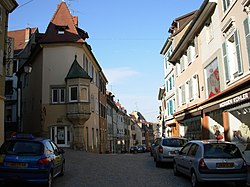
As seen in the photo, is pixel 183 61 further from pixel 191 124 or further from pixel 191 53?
pixel 191 124

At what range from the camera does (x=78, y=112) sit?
28.3m

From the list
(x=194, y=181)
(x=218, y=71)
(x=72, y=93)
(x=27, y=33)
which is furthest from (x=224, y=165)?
(x=27, y=33)

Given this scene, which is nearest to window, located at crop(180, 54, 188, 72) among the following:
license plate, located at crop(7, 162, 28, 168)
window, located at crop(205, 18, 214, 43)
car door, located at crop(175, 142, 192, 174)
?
window, located at crop(205, 18, 214, 43)

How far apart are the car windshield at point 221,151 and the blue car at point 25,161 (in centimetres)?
491

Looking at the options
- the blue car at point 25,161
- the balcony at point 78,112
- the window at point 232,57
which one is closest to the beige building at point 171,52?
the balcony at point 78,112

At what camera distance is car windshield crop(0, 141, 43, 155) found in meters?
9.53

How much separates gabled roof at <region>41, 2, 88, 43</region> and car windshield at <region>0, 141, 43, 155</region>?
21032 millimetres

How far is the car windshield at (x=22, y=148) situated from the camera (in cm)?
953

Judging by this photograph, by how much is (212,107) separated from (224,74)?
8.00ft

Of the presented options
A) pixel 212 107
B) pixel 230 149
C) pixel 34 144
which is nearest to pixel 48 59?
pixel 212 107

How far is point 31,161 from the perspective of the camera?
9.23 m

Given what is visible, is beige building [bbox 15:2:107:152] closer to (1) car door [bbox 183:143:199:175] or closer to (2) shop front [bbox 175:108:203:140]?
(2) shop front [bbox 175:108:203:140]

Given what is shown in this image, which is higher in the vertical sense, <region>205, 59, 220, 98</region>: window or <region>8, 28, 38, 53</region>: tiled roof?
<region>8, 28, 38, 53</region>: tiled roof

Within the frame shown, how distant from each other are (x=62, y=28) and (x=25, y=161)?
23.9m
